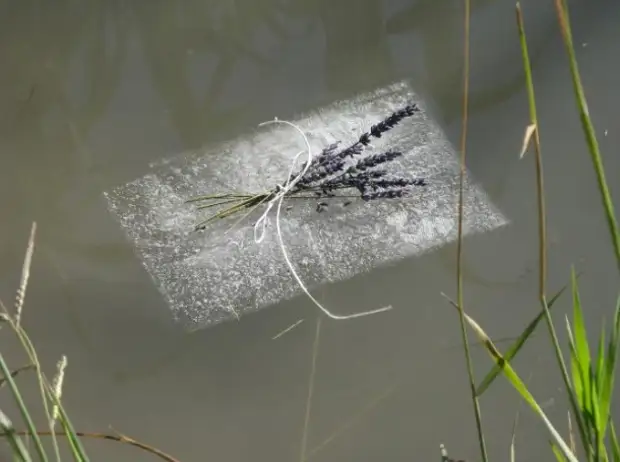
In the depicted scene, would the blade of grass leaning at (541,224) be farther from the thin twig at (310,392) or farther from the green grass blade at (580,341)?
the thin twig at (310,392)

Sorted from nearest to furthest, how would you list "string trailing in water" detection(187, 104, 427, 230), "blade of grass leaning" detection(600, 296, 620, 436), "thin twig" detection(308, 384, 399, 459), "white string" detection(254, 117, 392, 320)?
"blade of grass leaning" detection(600, 296, 620, 436), "thin twig" detection(308, 384, 399, 459), "white string" detection(254, 117, 392, 320), "string trailing in water" detection(187, 104, 427, 230)

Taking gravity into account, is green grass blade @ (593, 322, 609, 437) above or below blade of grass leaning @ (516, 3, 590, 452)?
below

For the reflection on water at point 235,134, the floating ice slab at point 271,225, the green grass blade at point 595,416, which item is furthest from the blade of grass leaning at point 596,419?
the floating ice slab at point 271,225

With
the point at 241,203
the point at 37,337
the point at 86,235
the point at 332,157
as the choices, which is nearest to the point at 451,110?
the point at 332,157

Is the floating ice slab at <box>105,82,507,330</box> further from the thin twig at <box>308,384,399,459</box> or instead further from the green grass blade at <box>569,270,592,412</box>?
the green grass blade at <box>569,270,592,412</box>

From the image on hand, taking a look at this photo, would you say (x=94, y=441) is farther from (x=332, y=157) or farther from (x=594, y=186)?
(x=594, y=186)

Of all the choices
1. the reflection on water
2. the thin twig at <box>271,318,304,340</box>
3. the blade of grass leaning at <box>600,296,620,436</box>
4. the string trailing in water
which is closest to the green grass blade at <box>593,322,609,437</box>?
the blade of grass leaning at <box>600,296,620,436</box>
